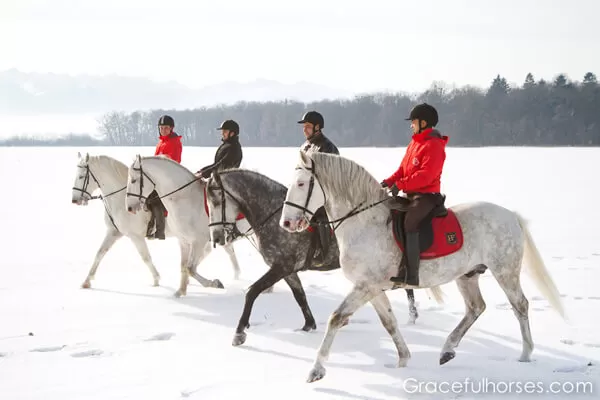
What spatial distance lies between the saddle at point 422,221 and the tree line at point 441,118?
231 feet

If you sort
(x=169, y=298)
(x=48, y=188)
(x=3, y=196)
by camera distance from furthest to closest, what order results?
(x=48, y=188), (x=3, y=196), (x=169, y=298)

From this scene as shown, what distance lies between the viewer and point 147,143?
422 ft

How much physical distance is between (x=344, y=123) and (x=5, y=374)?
97.5m

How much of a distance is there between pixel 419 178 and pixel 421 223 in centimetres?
41

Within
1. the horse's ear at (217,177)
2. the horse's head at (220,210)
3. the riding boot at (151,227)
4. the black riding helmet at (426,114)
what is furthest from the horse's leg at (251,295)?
the riding boot at (151,227)

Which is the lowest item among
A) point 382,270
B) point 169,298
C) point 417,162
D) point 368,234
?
point 169,298

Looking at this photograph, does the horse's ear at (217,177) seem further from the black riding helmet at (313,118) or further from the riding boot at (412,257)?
the riding boot at (412,257)

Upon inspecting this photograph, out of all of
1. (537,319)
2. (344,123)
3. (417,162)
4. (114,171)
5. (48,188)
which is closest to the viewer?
(417,162)

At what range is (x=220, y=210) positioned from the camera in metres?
6.99

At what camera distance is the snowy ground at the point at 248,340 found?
5.15m

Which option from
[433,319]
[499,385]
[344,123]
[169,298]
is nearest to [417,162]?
[499,385]

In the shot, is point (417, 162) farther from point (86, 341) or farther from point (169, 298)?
point (169, 298)

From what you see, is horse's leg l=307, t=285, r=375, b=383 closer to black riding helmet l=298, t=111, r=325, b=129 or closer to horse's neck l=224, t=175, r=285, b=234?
horse's neck l=224, t=175, r=285, b=234

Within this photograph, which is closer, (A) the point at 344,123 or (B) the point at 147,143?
(A) the point at 344,123
